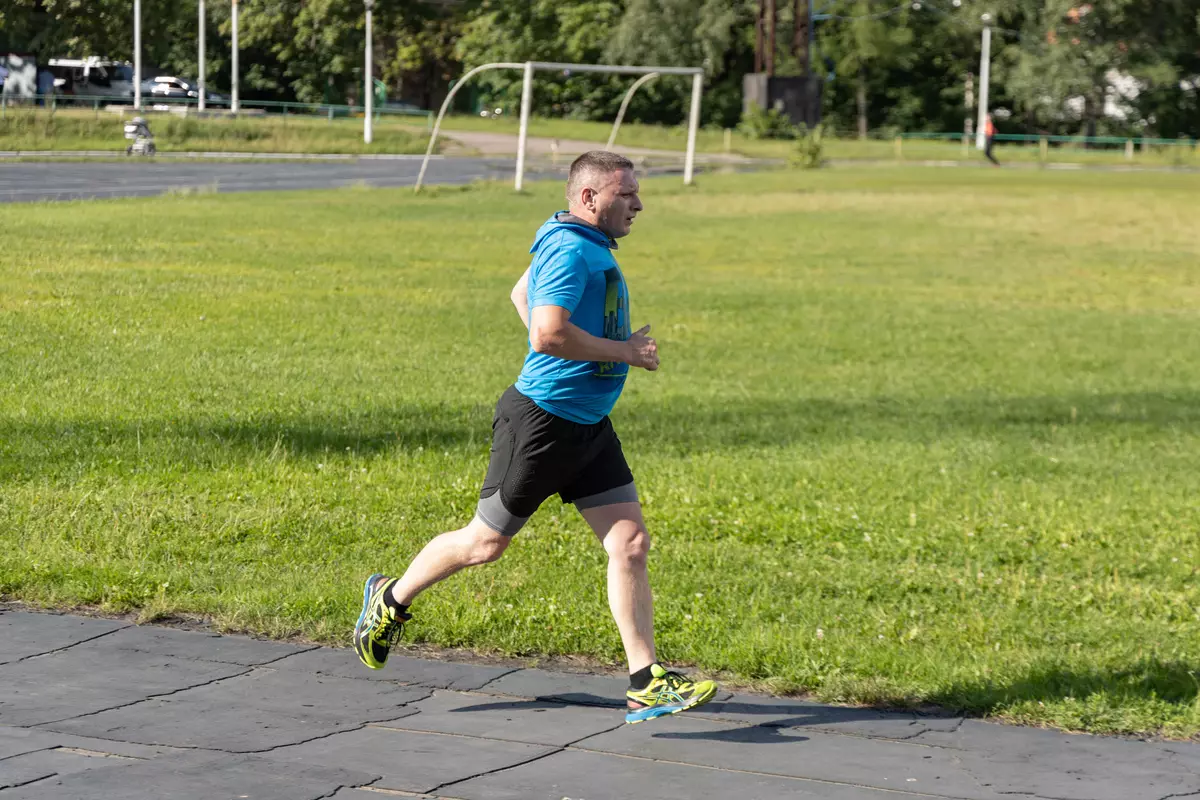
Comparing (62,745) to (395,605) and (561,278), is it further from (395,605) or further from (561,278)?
(561,278)

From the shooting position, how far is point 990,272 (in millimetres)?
24844

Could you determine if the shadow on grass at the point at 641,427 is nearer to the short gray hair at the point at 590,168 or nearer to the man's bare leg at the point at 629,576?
the man's bare leg at the point at 629,576

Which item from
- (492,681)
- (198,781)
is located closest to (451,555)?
(492,681)

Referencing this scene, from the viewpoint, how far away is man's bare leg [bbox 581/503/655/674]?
5.27 meters

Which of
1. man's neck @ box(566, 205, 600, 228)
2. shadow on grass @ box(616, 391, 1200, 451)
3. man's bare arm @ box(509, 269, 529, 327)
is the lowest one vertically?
shadow on grass @ box(616, 391, 1200, 451)

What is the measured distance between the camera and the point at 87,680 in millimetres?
5391

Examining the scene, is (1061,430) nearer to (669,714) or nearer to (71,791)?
(669,714)

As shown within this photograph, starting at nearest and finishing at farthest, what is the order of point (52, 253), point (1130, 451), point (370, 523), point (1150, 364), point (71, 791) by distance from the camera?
point (71, 791) < point (370, 523) < point (1130, 451) < point (1150, 364) < point (52, 253)

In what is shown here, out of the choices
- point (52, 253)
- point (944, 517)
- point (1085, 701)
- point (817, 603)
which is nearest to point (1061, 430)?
point (944, 517)

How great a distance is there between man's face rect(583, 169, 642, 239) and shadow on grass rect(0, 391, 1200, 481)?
178 inches

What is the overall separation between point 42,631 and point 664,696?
2.45 metres

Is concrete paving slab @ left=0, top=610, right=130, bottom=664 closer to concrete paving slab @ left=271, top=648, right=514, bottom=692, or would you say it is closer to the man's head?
concrete paving slab @ left=271, top=648, right=514, bottom=692

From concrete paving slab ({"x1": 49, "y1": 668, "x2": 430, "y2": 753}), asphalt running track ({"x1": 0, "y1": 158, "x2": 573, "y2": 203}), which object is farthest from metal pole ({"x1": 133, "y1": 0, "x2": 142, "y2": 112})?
concrete paving slab ({"x1": 49, "y1": 668, "x2": 430, "y2": 753})

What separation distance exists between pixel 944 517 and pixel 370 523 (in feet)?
10.2
